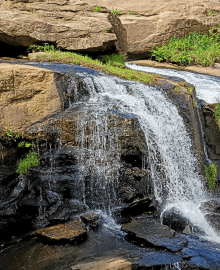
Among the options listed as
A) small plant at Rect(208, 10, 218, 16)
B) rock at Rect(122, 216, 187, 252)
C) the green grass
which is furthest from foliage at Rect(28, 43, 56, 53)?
small plant at Rect(208, 10, 218, 16)

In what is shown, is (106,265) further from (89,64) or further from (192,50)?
(192,50)

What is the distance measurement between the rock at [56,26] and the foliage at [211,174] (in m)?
5.66

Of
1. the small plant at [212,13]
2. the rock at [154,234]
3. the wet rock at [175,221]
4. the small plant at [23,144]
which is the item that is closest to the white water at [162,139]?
the wet rock at [175,221]

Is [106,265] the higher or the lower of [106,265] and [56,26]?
Result: the lower

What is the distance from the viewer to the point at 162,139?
7.67m

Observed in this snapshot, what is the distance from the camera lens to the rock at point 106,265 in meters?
4.56

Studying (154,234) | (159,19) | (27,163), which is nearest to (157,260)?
(154,234)

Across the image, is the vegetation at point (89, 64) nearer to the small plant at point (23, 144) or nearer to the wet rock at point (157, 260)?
the small plant at point (23, 144)

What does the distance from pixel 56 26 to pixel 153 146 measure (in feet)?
20.5

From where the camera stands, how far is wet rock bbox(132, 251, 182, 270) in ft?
15.3

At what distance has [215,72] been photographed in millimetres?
13180

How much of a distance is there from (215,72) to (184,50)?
2.64 metres

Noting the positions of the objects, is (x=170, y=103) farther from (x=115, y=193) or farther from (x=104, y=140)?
(x=115, y=193)

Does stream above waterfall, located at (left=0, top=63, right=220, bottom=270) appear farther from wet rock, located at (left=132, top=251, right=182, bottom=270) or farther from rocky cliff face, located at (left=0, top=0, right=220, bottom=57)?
rocky cliff face, located at (left=0, top=0, right=220, bottom=57)
